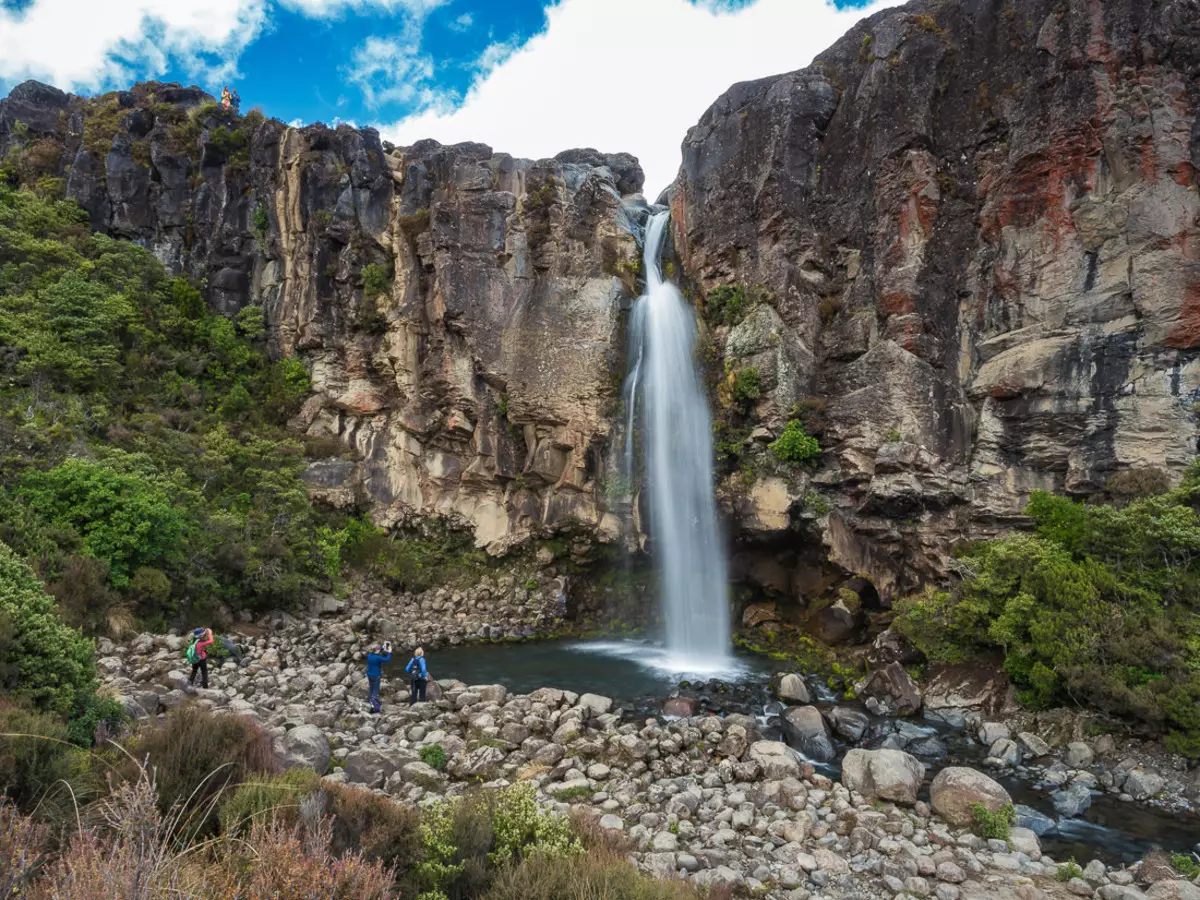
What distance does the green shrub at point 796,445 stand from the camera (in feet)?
65.2

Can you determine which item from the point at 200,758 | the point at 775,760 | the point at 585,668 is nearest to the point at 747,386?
the point at 585,668

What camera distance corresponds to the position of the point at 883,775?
10.2m

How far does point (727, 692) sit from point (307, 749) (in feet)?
32.8

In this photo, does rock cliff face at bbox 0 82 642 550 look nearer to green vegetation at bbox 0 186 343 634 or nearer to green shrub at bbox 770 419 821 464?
green vegetation at bbox 0 186 343 634

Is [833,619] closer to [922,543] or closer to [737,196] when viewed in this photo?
[922,543]

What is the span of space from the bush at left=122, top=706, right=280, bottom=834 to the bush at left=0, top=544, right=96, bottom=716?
2.02 m

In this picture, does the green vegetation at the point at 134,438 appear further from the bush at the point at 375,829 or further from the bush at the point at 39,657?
the bush at the point at 375,829

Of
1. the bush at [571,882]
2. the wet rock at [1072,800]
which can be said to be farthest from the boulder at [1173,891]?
the bush at [571,882]

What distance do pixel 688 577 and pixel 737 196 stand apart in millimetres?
14411

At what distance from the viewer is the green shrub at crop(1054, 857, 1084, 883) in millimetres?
7980

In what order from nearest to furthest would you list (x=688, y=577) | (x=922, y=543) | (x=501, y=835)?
(x=501, y=835) < (x=922, y=543) < (x=688, y=577)

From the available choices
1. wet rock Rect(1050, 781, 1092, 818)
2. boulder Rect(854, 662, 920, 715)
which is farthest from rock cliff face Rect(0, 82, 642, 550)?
wet rock Rect(1050, 781, 1092, 818)

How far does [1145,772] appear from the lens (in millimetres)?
10594

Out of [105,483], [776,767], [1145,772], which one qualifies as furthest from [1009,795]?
[105,483]
